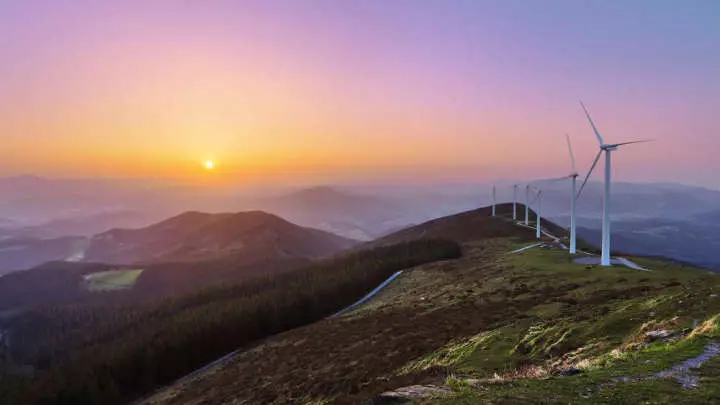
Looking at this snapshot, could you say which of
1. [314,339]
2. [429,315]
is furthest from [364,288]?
[429,315]

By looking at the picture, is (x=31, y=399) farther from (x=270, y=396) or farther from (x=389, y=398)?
(x=389, y=398)

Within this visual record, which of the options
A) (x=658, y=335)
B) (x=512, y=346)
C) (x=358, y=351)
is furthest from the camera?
(x=358, y=351)

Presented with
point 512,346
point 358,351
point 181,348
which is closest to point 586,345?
point 512,346

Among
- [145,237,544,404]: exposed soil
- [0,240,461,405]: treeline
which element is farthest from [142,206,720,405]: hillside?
[0,240,461,405]: treeline

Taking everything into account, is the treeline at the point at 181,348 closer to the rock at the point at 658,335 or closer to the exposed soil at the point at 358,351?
the exposed soil at the point at 358,351

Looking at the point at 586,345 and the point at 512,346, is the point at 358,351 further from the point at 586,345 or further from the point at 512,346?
Answer: the point at 586,345

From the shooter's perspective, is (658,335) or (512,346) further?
(512,346)

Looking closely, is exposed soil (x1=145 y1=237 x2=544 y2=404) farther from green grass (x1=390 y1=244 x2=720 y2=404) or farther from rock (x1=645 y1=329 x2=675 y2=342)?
rock (x1=645 y1=329 x2=675 y2=342)
